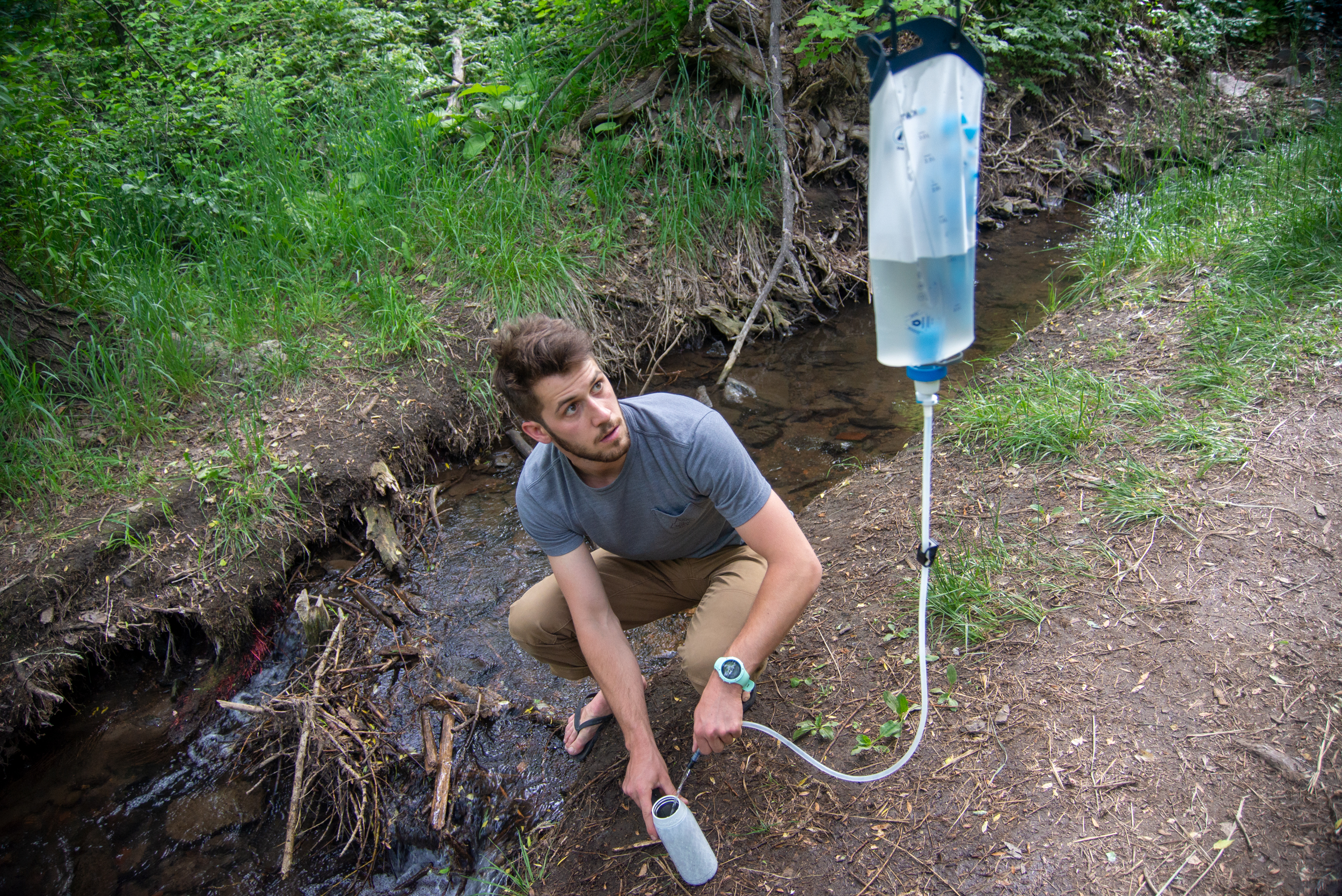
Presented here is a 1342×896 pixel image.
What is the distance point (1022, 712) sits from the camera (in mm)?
2029

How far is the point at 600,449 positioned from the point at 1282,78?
28.6 ft

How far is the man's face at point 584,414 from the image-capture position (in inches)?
77.5

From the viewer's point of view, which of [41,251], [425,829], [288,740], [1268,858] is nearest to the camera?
[1268,858]

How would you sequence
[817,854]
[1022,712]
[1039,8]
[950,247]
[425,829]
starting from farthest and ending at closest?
[1039,8] → [425,829] → [1022,712] → [817,854] → [950,247]

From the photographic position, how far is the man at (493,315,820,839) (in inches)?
76.2

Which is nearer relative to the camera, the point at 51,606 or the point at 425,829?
the point at 425,829

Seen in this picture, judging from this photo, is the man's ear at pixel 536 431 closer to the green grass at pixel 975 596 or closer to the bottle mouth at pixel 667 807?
the bottle mouth at pixel 667 807

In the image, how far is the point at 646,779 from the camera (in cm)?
193

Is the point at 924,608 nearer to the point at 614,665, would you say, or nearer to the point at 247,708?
the point at 614,665

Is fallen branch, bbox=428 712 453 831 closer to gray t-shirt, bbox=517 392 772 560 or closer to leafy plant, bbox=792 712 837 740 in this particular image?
gray t-shirt, bbox=517 392 772 560

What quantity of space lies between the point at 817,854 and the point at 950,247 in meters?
1.53

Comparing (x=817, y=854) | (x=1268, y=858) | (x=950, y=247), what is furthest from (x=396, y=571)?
(x=1268, y=858)

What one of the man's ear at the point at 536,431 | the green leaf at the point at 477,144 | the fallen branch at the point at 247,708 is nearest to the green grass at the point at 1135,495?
the man's ear at the point at 536,431

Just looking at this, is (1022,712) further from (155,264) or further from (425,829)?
(155,264)
